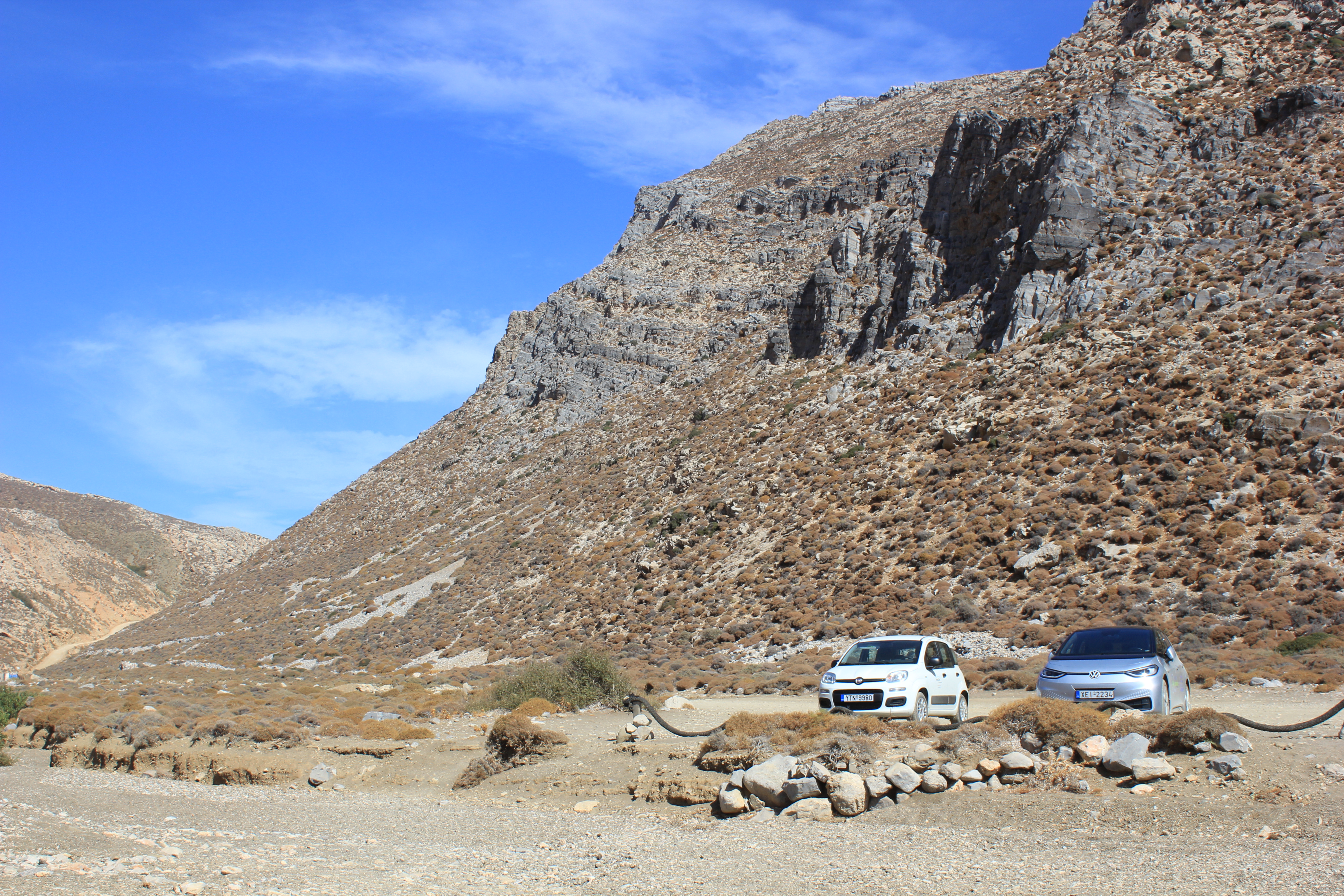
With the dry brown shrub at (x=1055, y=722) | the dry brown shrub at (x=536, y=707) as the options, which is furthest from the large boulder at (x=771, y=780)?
the dry brown shrub at (x=536, y=707)

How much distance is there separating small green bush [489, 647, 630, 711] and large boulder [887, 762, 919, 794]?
11346 millimetres

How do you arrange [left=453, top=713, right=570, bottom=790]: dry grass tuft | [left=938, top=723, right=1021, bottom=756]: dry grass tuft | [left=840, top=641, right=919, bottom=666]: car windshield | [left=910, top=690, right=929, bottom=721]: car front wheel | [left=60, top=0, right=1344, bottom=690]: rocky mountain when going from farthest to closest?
[left=60, top=0, right=1344, bottom=690]: rocky mountain < [left=453, top=713, right=570, bottom=790]: dry grass tuft < [left=840, top=641, right=919, bottom=666]: car windshield < [left=910, top=690, right=929, bottom=721]: car front wheel < [left=938, top=723, right=1021, bottom=756]: dry grass tuft

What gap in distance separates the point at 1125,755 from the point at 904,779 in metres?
2.47

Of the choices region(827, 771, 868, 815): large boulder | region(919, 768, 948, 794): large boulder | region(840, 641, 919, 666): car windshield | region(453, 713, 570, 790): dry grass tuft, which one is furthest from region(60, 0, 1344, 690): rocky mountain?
region(827, 771, 868, 815): large boulder

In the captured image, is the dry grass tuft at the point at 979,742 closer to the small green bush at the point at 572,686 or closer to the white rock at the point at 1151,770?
the white rock at the point at 1151,770

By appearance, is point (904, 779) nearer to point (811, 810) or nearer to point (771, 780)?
point (811, 810)

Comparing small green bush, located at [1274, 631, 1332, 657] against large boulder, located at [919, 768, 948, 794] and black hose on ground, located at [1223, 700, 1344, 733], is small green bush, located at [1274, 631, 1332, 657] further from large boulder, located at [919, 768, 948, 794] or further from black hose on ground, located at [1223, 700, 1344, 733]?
large boulder, located at [919, 768, 948, 794]

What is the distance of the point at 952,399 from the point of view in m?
40.1

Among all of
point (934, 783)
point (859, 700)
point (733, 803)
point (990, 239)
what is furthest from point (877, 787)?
point (990, 239)

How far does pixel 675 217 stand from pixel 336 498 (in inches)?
1703

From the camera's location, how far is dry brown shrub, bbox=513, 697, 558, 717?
19.2m

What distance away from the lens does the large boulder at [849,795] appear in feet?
32.0

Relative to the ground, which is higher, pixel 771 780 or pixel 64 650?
pixel 771 780

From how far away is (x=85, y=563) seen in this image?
9112 centimetres
